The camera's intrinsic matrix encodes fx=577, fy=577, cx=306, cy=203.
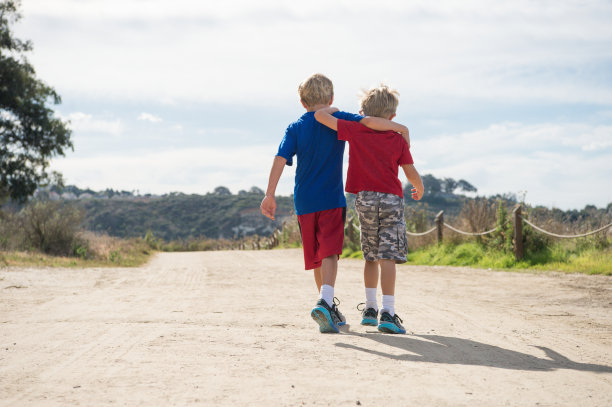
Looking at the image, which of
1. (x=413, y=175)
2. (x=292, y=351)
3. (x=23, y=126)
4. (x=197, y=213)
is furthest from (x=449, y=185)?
(x=292, y=351)

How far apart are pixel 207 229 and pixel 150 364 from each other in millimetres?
62773

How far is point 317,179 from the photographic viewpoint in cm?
477

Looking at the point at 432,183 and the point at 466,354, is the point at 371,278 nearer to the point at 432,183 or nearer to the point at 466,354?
the point at 466,354

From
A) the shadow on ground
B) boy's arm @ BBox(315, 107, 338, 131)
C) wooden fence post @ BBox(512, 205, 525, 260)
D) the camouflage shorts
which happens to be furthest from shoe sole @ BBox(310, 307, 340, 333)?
wooden fence post @ BBox(512, 205, 525, 260)

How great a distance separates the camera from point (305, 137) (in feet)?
15.8

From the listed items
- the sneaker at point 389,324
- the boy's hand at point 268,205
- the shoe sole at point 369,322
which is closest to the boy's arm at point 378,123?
the boy's hand at point 268,205

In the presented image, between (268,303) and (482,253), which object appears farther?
(482,253)

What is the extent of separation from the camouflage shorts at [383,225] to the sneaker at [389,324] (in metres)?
0.44

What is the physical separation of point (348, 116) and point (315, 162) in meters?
0.47

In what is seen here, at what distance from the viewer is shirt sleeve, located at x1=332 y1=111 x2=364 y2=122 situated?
4.66 metres

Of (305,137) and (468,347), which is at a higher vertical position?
(305,137)

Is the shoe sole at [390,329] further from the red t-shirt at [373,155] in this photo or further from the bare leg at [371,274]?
the red t-shirt at [373,155]

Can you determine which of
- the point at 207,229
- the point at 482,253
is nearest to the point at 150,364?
the point at 482,253

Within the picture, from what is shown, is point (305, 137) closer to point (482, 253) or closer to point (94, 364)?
point (94, 364)
